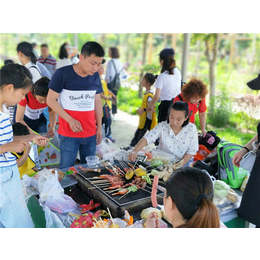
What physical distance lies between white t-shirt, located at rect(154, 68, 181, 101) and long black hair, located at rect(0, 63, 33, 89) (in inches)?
107

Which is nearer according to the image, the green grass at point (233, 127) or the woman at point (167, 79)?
the woman at point (167, 79)

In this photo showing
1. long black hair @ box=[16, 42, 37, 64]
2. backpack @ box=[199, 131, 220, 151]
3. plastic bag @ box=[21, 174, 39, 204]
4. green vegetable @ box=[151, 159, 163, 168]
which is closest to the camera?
plastic bag @ box=[21, 174, 39, 204]

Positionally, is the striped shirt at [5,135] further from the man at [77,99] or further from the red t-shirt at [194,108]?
the red t-shirt at [194,108]

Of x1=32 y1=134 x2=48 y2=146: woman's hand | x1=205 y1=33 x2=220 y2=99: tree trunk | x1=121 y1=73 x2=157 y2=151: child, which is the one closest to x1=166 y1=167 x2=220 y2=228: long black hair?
x1=32 y1=134 x2=48 y2=146: woman's hand

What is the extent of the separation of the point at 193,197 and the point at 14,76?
1.34 meters

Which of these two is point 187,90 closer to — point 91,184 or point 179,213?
point 91,184

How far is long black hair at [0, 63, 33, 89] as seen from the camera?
1.75 meters

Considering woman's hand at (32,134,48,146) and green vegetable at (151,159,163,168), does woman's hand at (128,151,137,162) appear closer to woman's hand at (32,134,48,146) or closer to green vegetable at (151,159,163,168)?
green vegetable at (151,159,163,168)

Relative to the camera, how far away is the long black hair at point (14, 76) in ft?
5.76

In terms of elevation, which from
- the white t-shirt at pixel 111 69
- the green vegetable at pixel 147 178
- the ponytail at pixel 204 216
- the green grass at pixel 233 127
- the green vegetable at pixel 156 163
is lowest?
the green grass at pixel 233 127

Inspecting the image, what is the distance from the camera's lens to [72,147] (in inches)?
112

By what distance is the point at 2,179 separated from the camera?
1798 millimetres

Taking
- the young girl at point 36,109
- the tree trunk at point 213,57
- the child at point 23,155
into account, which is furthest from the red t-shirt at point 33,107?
the tree trunk at point 213,57

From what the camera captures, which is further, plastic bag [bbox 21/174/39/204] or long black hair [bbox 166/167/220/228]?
plastic bag [bbox 21/174/39/204]
